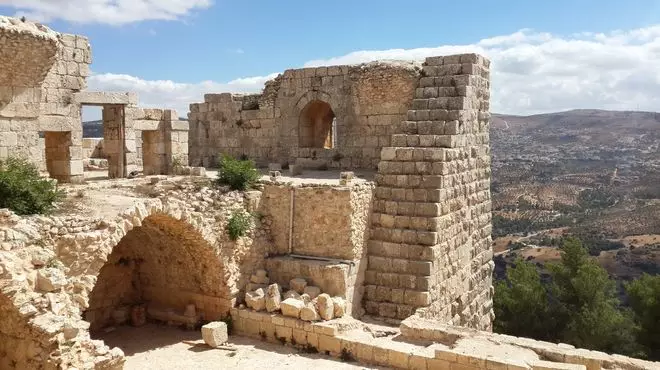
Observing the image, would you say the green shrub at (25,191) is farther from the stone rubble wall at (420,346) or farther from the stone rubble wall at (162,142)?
the stone rubble wall at (162,142)

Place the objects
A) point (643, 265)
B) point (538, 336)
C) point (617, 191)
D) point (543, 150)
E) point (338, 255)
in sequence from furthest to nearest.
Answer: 1. point (543, 150)
2. point (617, 191)
3. point (643, 265)
4. point (538, 336)
5. point (338, 255)

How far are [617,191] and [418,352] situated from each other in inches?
2807

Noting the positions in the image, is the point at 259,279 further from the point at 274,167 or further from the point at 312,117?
the point at 312,117

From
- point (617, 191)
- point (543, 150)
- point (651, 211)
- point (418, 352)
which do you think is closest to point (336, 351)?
point (418, 352)

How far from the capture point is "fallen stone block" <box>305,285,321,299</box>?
11.8 m

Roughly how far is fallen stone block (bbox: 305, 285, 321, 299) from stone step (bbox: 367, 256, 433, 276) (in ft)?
4.44

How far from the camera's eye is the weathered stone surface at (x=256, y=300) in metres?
12.0

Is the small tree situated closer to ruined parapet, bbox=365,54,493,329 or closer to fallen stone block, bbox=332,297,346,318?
ruined parapet, bbox=365,54,493,329

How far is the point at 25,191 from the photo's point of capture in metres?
9.24

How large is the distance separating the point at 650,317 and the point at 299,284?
11.3 m

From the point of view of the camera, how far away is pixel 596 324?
57.0 ft

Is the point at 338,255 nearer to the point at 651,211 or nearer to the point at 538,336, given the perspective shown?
the point at 538,336

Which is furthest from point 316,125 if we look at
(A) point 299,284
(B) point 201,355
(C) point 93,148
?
(C) point 93,148

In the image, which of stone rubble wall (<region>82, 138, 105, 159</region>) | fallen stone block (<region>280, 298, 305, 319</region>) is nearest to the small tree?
fallen stone block (<region>280, 298, 305, 319</region>)
